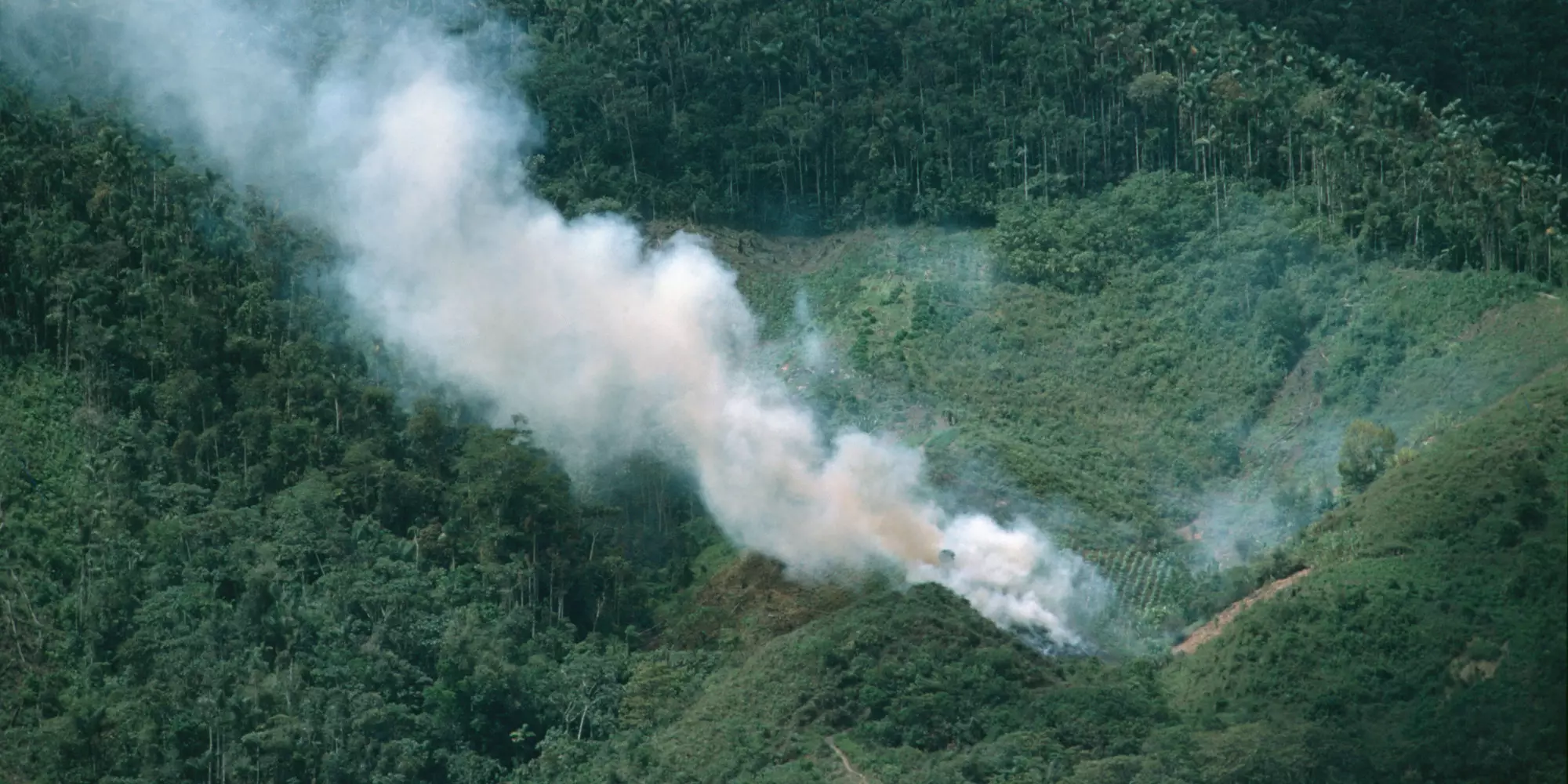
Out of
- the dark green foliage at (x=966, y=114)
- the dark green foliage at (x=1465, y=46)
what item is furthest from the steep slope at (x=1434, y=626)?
the dark green foliage at (x=1465, y=46)

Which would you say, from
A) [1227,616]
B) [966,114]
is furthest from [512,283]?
[1227,616]

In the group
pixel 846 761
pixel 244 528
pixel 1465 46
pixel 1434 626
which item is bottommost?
pixel 846 761

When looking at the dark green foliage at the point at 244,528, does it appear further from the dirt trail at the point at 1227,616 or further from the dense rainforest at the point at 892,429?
the dirt trail at the point at 1227,616

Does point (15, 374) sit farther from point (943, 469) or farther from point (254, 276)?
point (943, 469)

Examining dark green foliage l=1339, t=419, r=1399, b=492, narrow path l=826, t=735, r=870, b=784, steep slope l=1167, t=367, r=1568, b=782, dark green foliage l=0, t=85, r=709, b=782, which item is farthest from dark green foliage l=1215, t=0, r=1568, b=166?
narrow path l=826, t=735, r=870, b=784

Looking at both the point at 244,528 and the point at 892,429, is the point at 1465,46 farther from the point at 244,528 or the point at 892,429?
the point at 244,528

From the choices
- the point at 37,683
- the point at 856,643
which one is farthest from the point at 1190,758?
the point at 37,683
